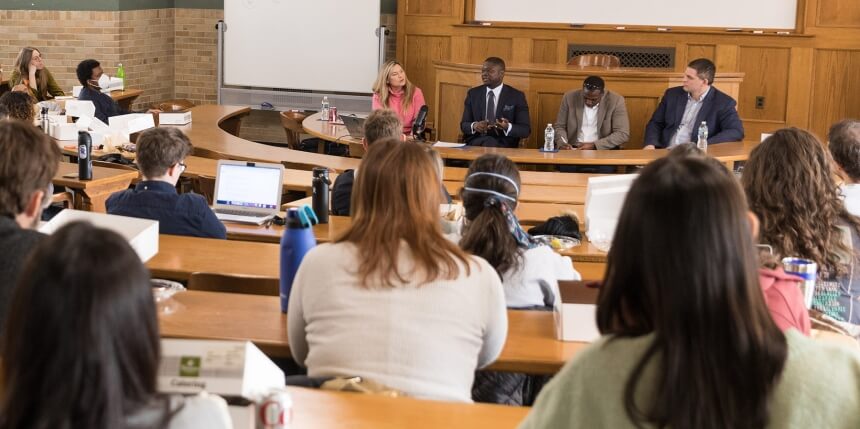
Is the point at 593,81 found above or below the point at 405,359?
above

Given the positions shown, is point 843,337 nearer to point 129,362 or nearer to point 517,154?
point 129,362

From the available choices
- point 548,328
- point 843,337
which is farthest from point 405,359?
point 843,337

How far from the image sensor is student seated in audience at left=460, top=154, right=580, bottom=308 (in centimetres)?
351

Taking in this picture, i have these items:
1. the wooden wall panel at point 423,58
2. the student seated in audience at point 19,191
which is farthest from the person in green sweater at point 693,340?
the wooden wall panel at point 423,58

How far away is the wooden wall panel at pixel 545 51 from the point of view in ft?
34.8

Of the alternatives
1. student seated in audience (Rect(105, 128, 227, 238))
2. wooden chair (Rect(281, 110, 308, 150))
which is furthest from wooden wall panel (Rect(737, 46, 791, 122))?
student seated in audience (Rect(105, 128, 227, 238))

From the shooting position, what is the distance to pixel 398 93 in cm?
879

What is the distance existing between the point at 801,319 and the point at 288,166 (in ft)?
15.7

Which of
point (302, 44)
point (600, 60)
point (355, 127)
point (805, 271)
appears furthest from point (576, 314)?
point (302, 44)

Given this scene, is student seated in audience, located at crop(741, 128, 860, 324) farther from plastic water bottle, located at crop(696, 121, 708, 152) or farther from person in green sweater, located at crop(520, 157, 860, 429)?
plastic water bottle, located at crop(696, 121, 708, 152)

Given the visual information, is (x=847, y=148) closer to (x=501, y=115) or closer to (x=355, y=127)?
(x=355, y=127)

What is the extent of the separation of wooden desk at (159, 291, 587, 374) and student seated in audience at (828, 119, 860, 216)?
1.53 m

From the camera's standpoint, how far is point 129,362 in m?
1.53

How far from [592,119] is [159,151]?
478 centimetres
